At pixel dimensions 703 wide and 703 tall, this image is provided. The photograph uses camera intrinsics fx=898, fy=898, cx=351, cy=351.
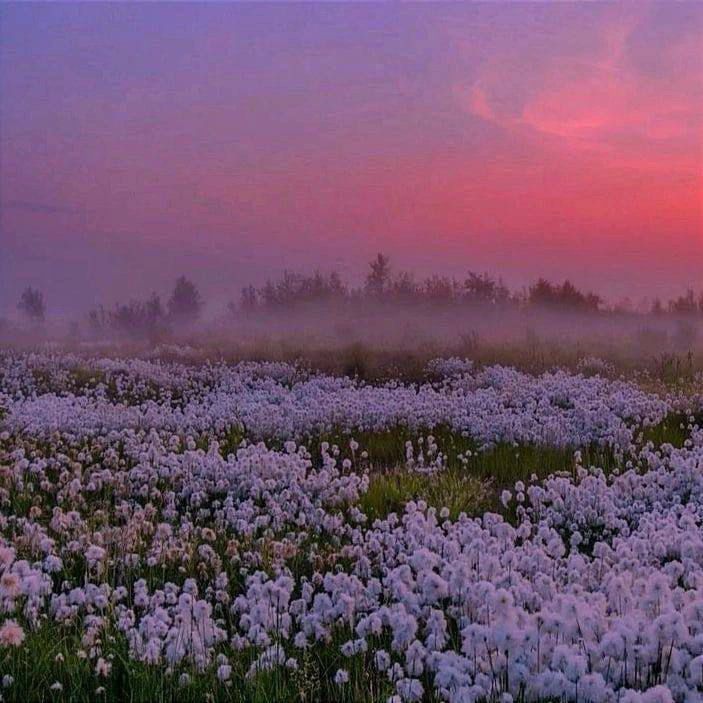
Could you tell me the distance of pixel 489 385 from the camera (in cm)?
1955

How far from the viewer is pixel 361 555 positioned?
7.22 meters

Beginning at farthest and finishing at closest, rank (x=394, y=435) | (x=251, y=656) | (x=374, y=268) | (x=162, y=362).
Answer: (x=374, y=268) → (x=162, y=362) → (x=394, y=435) → (x=251, y=656)

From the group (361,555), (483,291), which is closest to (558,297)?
(483,291)

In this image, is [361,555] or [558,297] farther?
[558,297]

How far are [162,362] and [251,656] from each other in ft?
75.2

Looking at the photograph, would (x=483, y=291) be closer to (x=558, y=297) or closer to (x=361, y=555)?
(x=558, y=297)

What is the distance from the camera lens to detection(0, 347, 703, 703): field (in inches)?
188

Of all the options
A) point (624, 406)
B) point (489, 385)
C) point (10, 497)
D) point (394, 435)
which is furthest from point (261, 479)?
point (489, 385)

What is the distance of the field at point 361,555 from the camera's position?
15.6ft

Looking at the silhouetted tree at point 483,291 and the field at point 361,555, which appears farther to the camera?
the silhouetted tree at point 483,291

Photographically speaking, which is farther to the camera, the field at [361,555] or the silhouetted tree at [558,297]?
the silhouetted tree at [558,297]

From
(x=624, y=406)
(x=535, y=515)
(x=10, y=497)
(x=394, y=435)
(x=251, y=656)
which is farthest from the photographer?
(x=624, y=406)

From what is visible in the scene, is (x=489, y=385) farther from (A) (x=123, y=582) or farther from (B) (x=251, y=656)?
(B) (x=251, y=656)

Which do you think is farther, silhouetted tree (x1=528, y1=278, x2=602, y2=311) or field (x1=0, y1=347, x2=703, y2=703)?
silhouetted tree (x1=528, y1=278, x2=602, y2=311)
